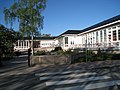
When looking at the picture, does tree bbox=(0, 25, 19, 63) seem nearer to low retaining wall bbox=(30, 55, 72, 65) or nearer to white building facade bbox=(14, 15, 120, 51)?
low retaining wall bbox=(30, 55, 72, 65)

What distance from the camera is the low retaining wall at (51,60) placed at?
14477 millimetres

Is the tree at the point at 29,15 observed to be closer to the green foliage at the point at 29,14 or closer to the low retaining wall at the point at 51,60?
the green foliage at the point at 29,14

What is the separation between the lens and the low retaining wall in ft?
47.5

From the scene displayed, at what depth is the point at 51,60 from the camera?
48.0 ft

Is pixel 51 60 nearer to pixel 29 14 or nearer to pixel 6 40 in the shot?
pixel 6 40

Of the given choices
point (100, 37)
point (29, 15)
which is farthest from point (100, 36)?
point (29, 15)

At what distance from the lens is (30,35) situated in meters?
26.3

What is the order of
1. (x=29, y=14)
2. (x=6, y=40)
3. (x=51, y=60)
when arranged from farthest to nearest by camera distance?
1. (x=29, y=14)
2. (x=6, y=40)
3. (x=51, y=60)

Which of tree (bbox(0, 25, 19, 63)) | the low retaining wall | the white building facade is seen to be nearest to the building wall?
the white building facade

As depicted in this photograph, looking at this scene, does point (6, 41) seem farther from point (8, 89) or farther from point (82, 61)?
point (8, 89)

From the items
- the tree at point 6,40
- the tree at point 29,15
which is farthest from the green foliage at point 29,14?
the tree at point 6,40

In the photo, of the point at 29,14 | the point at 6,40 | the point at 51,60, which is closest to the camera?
the point at 51,60

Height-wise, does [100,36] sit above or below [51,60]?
above

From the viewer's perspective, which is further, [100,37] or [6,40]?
[100,37]
